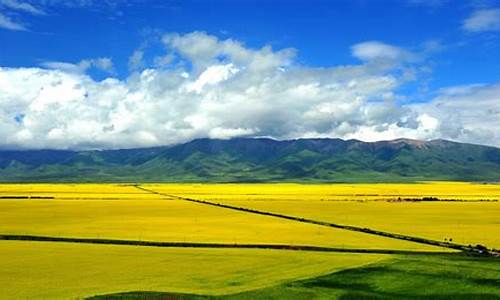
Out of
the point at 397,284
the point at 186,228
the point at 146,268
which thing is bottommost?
the point at 397,284

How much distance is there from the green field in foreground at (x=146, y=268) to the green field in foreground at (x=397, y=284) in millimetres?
1538

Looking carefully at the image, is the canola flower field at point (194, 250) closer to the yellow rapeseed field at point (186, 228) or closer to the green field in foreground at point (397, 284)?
the yellow rapeseed field at point (186, 228)

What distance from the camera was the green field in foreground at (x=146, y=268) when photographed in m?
32.2

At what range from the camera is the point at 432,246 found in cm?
5016

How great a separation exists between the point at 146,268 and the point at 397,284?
1690 centimetres

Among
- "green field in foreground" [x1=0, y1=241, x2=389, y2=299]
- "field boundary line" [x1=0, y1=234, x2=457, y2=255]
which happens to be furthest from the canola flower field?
"field boundary line" [x1=0, y1=234, x2=457, y2=255]

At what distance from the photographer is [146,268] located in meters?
38.8

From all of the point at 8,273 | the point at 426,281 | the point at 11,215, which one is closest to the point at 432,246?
the point at 426,281

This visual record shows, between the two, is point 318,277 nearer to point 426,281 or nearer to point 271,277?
point 271,277

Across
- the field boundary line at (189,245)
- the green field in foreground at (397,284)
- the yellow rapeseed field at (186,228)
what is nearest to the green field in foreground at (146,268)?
the green field in foreground at (397,284)

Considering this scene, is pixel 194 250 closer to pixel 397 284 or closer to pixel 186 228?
pixel 186 228

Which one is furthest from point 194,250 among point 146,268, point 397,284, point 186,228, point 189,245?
point 397,284

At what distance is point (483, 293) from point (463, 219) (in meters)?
49.0

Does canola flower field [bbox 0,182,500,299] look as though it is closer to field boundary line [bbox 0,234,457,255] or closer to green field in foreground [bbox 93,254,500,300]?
green field in foreground [bbox 93,254,500,300]
